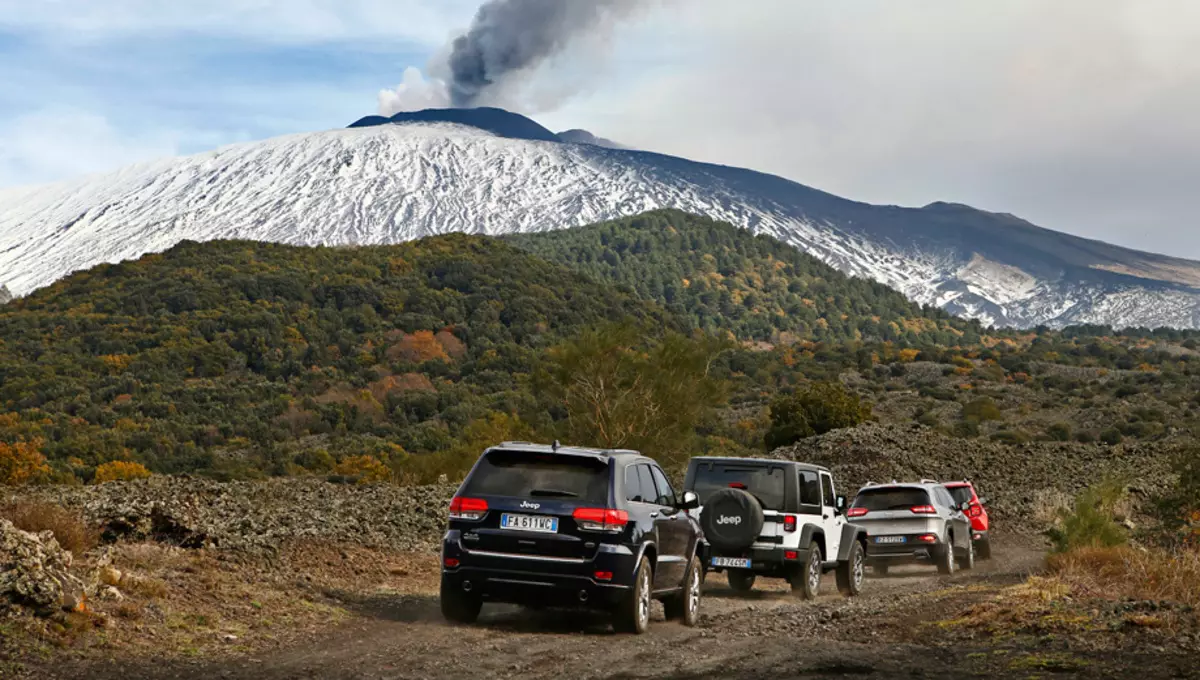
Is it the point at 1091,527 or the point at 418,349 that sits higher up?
the point at 418,349

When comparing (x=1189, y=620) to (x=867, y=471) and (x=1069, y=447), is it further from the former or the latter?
(x=1069, y=447)

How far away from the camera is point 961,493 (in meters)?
23.9

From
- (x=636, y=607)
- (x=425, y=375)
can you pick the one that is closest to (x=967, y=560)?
(x=636, y=607)

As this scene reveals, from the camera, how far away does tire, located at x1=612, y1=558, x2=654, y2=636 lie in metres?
11.1

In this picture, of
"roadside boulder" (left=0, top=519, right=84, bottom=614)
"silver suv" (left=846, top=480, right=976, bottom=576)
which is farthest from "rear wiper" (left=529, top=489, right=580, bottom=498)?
"silver suv" (left=846, top=480, right=976, bottom=576)

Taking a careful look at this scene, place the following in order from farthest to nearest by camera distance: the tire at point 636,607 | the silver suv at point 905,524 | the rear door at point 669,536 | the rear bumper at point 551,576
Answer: the silver suv at point 905,524
the rear door at point 669,536
the tire at point 636,607
the rear bumper at point 551,576

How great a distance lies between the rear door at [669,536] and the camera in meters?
12.0

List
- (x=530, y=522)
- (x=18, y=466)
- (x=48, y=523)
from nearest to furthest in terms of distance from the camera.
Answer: (x=530, y=522) → (x=48, y=523) → (x=18, y=466)

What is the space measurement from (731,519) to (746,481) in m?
0.68

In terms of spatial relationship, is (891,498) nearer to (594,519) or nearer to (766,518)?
(766,518)

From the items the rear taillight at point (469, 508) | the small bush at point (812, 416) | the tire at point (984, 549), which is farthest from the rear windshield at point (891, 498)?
the small bush at point (812, 416)

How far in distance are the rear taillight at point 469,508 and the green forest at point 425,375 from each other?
23.9m

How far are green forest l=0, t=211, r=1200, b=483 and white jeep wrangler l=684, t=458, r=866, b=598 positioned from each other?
20670mm

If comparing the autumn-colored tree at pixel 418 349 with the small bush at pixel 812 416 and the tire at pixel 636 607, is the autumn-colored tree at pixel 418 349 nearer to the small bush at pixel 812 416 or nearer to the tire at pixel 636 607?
the small bush at pixel 812 416
